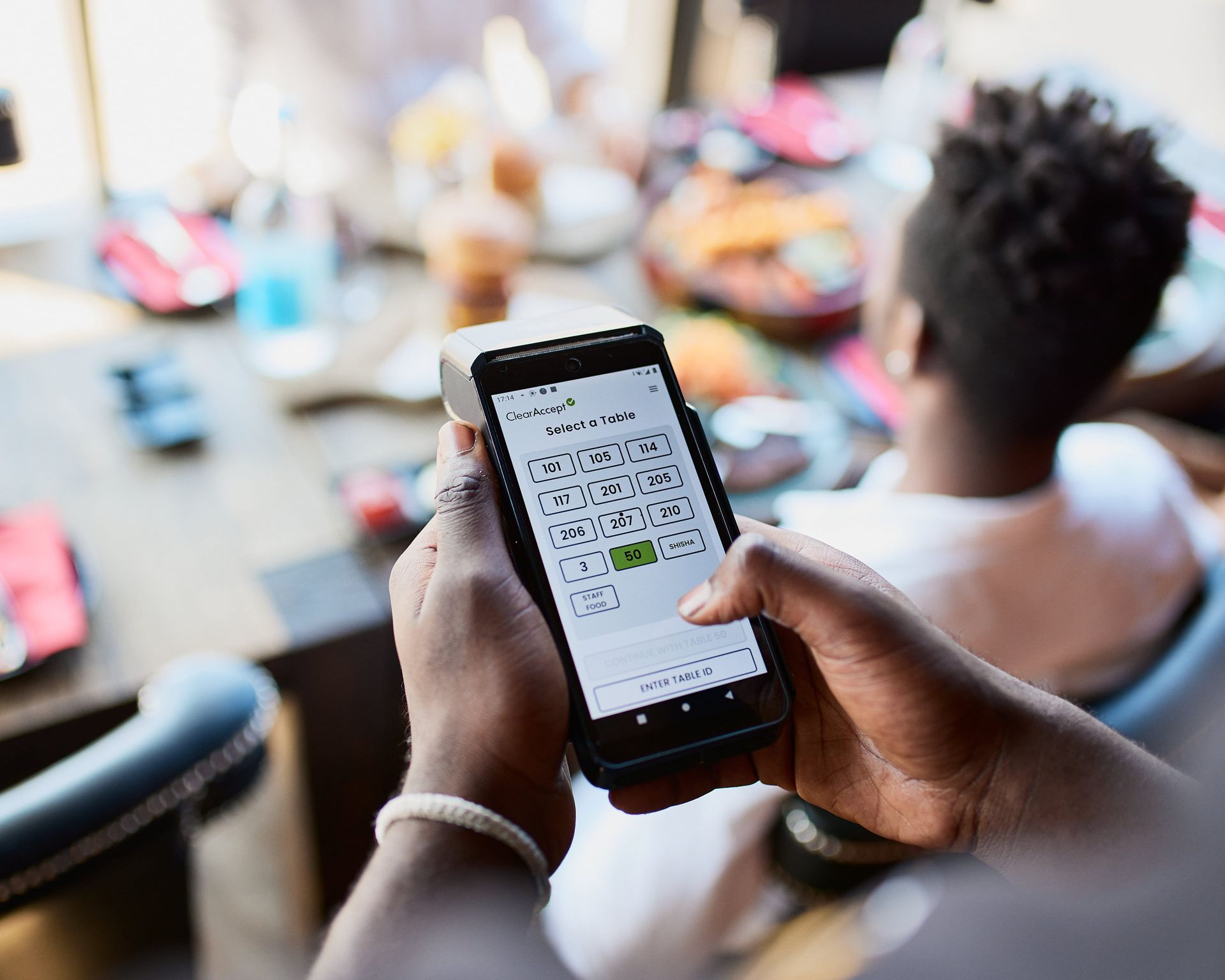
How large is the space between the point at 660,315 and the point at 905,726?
981 mm

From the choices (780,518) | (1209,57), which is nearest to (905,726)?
(780,518)

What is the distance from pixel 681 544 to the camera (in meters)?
0.58

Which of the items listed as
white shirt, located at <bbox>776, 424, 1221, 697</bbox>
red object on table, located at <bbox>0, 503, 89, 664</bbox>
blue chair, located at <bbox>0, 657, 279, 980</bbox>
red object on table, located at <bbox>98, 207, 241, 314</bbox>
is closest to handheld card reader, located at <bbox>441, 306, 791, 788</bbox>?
white shirt, located at <bbox>776, 424, 1221, 697</bbox>

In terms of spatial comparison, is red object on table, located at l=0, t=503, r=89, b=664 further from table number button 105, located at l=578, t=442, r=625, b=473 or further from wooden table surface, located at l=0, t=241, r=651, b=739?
table number button 105, located at l=578, t=442, r=625, b=473

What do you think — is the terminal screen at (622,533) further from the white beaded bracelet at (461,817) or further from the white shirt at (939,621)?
the white shirt at (939,621)

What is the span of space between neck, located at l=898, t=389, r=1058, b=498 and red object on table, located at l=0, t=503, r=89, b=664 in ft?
2.73

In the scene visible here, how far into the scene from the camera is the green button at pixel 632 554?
563 mm

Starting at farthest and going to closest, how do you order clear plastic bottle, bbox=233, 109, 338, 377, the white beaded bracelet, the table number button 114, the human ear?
clear plastic bottle, bbox=233, 109, 338, 377 → the human ear → the table number button 114 → the white beaded bracelet

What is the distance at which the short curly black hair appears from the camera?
0.87 metres

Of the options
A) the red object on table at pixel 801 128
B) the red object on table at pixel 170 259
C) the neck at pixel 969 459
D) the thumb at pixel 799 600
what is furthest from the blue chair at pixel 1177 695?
the red object on table at pixel 801 128

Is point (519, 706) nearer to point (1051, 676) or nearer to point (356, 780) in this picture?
point (1051, 676)

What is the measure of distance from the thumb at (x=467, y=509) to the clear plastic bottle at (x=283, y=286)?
A: 2.44 feet

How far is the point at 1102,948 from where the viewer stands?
0.25 m

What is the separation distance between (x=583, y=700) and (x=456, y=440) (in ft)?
0.55
